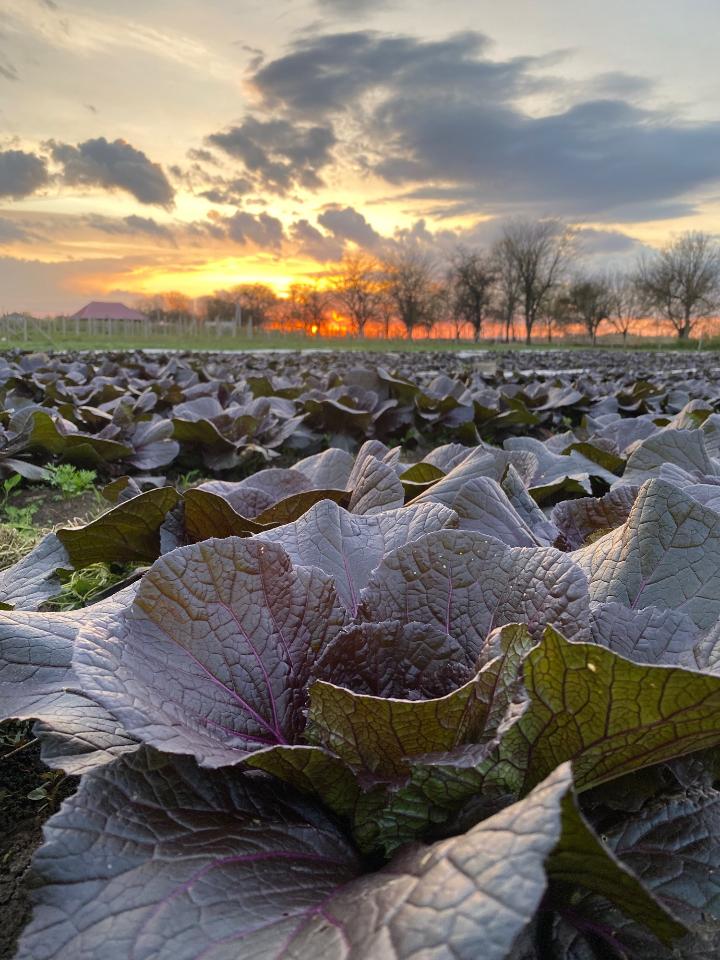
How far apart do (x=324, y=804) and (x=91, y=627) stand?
1.31ft

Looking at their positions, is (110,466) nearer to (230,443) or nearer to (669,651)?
(230,443)

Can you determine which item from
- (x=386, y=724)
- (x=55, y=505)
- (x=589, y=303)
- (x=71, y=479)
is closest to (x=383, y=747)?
(x=386, y=724)

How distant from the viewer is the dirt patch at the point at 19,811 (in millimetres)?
1106

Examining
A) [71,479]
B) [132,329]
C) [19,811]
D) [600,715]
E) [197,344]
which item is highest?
[132,329]

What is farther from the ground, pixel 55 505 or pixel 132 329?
pixel 132 329

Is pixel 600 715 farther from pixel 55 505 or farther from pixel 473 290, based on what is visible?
pixel 473 290

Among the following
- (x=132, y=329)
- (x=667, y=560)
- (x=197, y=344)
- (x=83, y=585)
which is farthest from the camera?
(x=132, y=329)

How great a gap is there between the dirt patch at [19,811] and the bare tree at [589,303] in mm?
71558

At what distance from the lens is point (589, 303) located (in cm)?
6838

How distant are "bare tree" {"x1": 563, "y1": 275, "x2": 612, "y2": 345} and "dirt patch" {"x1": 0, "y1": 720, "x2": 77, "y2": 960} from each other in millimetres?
71558

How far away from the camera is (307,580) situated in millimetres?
1021

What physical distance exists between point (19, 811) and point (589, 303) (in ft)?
239

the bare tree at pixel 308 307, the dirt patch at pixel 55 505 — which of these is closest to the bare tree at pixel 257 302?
the bare tree at pixel 308 307

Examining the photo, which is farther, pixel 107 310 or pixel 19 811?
pixel 107 310
